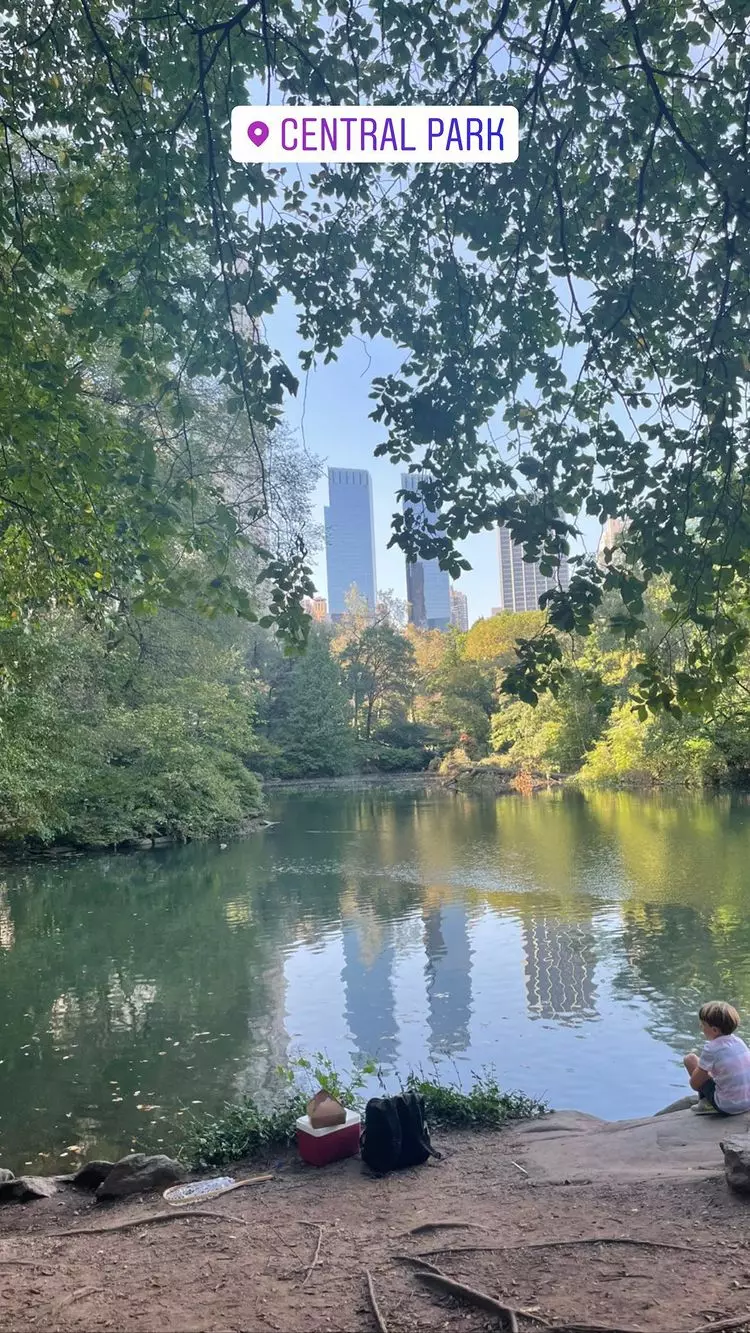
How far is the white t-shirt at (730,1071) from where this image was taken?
445 cm

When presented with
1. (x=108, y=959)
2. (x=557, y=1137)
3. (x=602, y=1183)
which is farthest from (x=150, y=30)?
(x=108, y=959)

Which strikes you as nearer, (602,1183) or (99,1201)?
(602,1183)

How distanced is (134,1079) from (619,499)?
5.72 meters

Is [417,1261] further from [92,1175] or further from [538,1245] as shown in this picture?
[92,1175]

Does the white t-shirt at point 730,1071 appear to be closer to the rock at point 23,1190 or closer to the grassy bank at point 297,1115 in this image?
the grassy bank at point 297,1115

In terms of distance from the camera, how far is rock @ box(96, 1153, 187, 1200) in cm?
439

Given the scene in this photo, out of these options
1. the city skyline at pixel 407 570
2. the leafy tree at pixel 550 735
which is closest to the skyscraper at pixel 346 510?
the city skyline at pixel 407 570

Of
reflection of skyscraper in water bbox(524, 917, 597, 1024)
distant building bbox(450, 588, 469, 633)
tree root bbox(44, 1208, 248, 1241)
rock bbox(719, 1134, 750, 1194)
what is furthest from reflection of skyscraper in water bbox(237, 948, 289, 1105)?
distant building bbox(450, 588, 469, 633)

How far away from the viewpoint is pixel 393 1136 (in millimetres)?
4262

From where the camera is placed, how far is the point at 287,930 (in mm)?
11828

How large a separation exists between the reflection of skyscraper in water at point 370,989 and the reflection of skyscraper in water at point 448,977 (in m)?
0.38

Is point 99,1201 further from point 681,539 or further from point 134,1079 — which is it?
point 681,539

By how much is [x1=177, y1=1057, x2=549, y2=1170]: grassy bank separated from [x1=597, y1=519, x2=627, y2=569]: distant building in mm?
3001

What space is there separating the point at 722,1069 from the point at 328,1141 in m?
1.99
